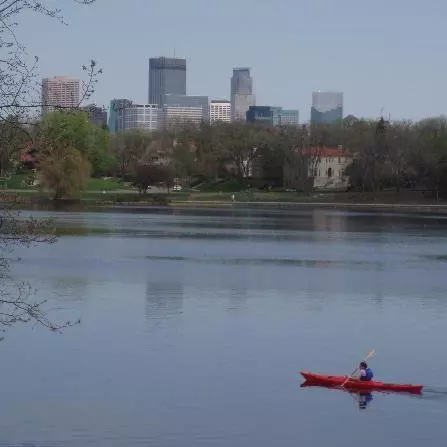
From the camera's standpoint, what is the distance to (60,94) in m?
11.7

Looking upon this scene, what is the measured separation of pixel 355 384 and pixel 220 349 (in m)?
4.59

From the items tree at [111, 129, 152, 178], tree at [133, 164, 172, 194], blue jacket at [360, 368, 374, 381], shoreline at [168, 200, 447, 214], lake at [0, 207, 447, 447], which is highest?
tree at [111, 129, 152, 178]

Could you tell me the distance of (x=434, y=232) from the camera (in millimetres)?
71062

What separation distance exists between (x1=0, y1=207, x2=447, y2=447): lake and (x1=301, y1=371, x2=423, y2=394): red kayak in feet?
0.80

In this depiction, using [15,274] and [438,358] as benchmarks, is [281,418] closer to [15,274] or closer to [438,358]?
→ [438,358]

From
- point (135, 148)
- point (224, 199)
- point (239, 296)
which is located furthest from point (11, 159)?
point (135, 148)

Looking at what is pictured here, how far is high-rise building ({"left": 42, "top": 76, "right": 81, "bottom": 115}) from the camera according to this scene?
1157 centimetres

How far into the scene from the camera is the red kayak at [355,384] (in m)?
20.8

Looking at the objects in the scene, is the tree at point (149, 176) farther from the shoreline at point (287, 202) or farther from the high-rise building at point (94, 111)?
the high-rise building at point (94, 111)

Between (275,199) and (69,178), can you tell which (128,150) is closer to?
(275,199)

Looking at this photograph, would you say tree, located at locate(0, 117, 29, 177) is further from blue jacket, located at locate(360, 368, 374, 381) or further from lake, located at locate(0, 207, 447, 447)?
blue jacket, located at locate(360, 368, 374, 381)

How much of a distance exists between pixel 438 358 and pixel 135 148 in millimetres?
117898

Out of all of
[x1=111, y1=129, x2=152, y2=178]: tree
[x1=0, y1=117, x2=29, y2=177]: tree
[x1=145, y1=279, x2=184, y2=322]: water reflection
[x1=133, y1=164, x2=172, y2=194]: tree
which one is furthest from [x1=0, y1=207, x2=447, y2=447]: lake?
[x1=111, y1=129, x2=152, y2=178]: tree

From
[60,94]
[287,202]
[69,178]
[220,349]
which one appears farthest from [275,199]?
[60,94]
